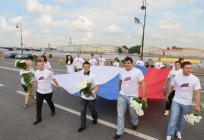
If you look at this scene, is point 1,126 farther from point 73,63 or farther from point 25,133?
point 73,63

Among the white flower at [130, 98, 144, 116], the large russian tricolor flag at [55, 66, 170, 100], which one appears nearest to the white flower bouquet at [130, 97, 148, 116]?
the white flower at [130, 98, 144, 116]

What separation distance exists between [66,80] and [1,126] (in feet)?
12.2

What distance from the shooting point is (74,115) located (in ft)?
29.1

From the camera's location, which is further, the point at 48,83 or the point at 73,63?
the point at 73,63

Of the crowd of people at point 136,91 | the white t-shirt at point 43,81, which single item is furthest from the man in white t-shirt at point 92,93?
the white t-shirt at point 43,81

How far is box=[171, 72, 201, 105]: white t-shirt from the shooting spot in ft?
20.4

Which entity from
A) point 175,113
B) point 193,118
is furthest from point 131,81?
point 193,118

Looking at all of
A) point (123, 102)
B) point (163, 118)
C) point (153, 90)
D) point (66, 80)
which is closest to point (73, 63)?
point (66, 80)

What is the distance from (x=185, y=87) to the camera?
625 centimetres

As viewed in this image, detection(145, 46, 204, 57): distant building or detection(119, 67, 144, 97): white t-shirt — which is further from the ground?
detection(119, 67, 144, 97): white t-shirt

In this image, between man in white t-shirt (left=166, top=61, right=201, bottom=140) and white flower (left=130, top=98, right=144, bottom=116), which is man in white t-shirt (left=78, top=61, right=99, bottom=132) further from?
man in white t-shirt (left=166, top=61, right=201, bottom=140)

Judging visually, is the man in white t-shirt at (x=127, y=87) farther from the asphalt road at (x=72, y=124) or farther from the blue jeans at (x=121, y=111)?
the asphalt road at (x=72, y=124)

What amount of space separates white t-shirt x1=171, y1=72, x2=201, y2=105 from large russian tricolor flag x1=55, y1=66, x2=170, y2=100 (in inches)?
108

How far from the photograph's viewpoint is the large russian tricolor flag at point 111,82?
30.1 feet
